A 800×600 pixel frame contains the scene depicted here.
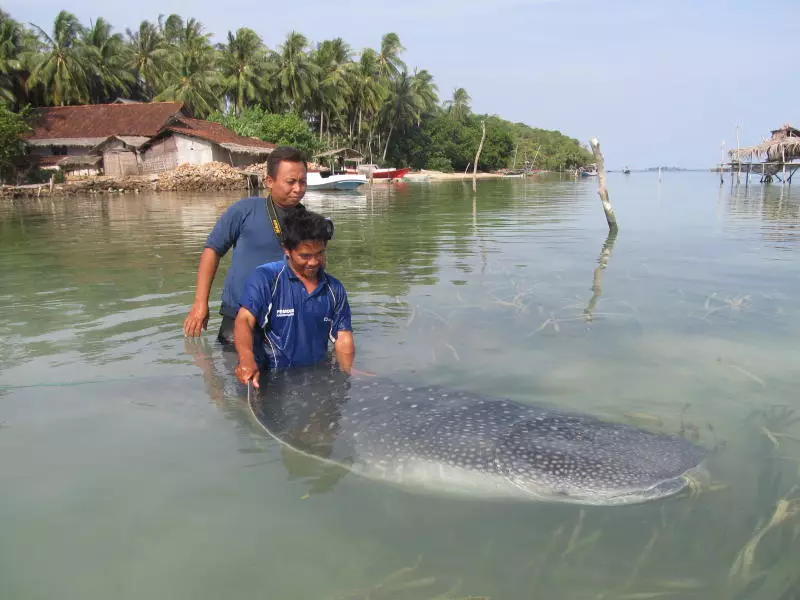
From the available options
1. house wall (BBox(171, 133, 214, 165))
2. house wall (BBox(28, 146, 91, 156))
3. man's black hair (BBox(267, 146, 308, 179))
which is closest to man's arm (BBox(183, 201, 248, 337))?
man's black hair (BBox(267, 146, 308, 179))

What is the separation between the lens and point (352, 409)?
12.3 feet

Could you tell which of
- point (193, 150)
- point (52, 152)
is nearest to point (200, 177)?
point (193, 150)

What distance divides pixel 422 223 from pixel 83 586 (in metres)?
15.5

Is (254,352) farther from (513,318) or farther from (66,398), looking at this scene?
(513,318)

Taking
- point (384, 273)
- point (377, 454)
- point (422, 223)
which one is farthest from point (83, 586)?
point (422, 223)

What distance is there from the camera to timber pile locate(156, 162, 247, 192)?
34.5 metres

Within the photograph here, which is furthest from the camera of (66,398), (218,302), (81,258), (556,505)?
(81,258)

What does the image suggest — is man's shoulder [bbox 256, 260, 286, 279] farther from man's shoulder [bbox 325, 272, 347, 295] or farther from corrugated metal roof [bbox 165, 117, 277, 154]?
corrugated metal roof [bbox 165, 117, 277, 154]

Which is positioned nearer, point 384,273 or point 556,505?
point 556,505

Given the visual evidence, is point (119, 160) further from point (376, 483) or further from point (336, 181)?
point (376, 483)

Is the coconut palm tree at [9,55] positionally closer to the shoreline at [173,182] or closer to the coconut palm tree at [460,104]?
the shoreline at [173,182]

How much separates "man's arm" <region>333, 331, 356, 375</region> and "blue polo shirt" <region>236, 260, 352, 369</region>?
5cm

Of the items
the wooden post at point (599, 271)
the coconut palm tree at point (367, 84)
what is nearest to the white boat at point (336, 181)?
the coconut palm tree at point (367, 84)

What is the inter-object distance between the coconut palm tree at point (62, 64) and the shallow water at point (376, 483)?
3900 cm
